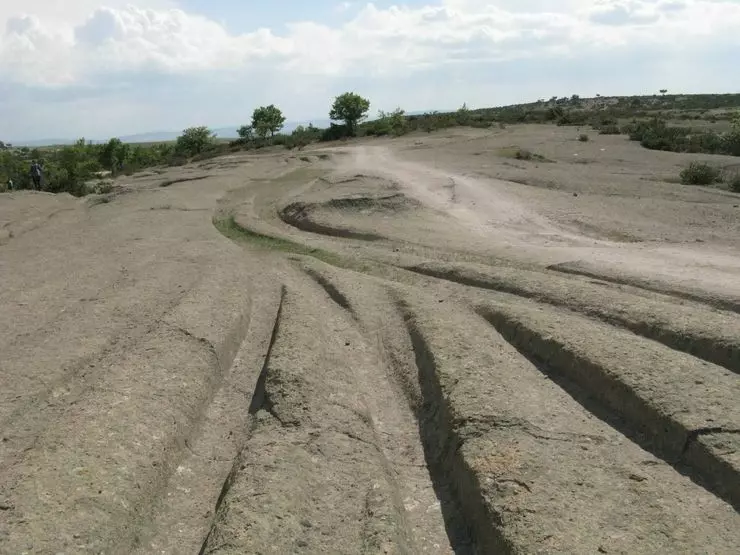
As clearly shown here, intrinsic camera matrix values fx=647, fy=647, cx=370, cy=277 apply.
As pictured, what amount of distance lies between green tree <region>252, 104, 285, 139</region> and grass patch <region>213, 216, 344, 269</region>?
4835 centimetres

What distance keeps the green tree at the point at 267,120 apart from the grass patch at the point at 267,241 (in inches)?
1903

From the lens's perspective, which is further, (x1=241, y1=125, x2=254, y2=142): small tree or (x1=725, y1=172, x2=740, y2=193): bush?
(x1=241, y1=125, x2=254, y2=142): small tree

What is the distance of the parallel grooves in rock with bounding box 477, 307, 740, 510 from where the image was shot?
513 cm

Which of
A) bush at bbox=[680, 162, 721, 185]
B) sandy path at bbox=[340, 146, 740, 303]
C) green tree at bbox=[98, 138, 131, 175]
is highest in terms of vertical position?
green tree at bbox=[98, 138, 131, 175]

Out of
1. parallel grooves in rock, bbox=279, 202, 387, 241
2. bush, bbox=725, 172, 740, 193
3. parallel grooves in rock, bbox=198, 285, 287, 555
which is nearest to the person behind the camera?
parallel grooves in rock, bbox=198, 285, 287, 555

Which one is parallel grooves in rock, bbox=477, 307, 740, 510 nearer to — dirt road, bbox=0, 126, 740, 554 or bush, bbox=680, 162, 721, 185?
dirt road, bbox=0, 126, 740, 554

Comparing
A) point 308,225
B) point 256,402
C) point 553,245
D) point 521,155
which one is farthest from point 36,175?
point 256,402

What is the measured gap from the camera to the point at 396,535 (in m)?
4.67

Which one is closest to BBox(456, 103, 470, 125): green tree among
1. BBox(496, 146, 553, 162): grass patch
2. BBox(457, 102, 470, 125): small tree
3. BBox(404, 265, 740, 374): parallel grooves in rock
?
BBox(457, 102, 470, 125): small tree

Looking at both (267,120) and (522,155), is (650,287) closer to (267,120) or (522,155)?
(522,155)

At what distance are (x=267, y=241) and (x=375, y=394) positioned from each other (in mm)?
7741

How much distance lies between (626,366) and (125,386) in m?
5.00

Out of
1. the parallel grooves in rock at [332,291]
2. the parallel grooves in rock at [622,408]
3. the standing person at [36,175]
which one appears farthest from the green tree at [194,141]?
the parallel grooves in rock at [622,408]

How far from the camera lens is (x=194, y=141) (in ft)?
189
